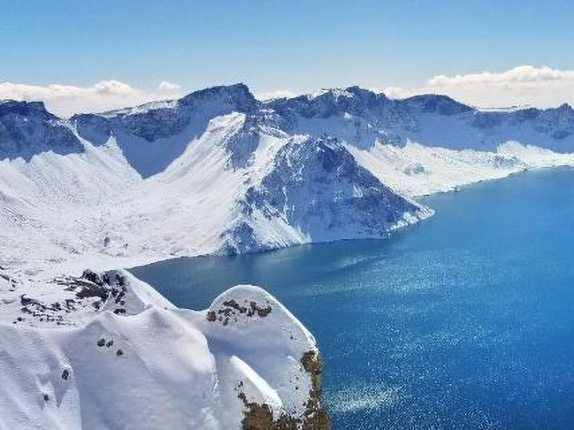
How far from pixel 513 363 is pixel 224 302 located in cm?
10023

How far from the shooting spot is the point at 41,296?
131 m

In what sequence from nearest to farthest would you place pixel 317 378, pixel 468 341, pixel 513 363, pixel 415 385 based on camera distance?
pixel 317 378
pixel 415 385
pixel 513 363
pixel 468 341

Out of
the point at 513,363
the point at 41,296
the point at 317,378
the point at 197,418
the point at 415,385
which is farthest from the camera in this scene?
the point at 513,363

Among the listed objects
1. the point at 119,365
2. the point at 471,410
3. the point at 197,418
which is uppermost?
the point at 119,365

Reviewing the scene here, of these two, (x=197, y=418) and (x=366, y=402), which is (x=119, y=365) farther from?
(x=366, y=402)

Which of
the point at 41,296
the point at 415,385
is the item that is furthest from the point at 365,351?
the point at 41,296

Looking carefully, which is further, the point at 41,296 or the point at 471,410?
the point at 471,410

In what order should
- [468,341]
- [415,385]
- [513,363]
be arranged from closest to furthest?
1. [415,385]
2. [513,363]
3. [468,341]

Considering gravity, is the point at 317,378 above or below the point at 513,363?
above

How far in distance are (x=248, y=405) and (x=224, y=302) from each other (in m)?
18.5

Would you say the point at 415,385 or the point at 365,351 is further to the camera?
the point at 365,351

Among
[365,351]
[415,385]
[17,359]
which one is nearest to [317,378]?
[17,359]

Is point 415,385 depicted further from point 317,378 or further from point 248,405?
point 248,405

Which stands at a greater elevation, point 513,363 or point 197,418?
point 197,418
